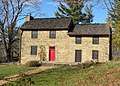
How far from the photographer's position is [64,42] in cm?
4112

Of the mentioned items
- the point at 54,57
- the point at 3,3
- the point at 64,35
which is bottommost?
the point at 54,57

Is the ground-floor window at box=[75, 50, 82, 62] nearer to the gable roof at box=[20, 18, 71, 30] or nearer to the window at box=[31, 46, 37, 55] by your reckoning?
the gable roof at box=[20, 18, 71, 30]

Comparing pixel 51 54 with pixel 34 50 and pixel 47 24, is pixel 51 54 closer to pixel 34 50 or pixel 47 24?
pixel 34 50

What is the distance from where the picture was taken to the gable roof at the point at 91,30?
1579 inches

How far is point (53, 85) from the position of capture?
559 inches

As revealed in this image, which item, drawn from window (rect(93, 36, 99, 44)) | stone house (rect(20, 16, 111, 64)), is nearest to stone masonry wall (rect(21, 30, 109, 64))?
stone house (rect(20, 16, 111, 64))

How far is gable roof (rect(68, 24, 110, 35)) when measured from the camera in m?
40.1

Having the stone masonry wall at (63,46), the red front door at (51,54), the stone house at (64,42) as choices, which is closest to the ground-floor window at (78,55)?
the stone house at (64,42)

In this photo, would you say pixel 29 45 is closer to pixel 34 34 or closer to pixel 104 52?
pixel 34 34

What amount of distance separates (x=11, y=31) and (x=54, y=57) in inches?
549

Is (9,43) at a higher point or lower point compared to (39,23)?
lower

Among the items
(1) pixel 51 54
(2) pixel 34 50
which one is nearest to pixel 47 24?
(2) pixel 34 50

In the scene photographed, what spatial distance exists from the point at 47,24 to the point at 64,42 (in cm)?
448

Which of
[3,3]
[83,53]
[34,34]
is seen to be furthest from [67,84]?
[3,3]
